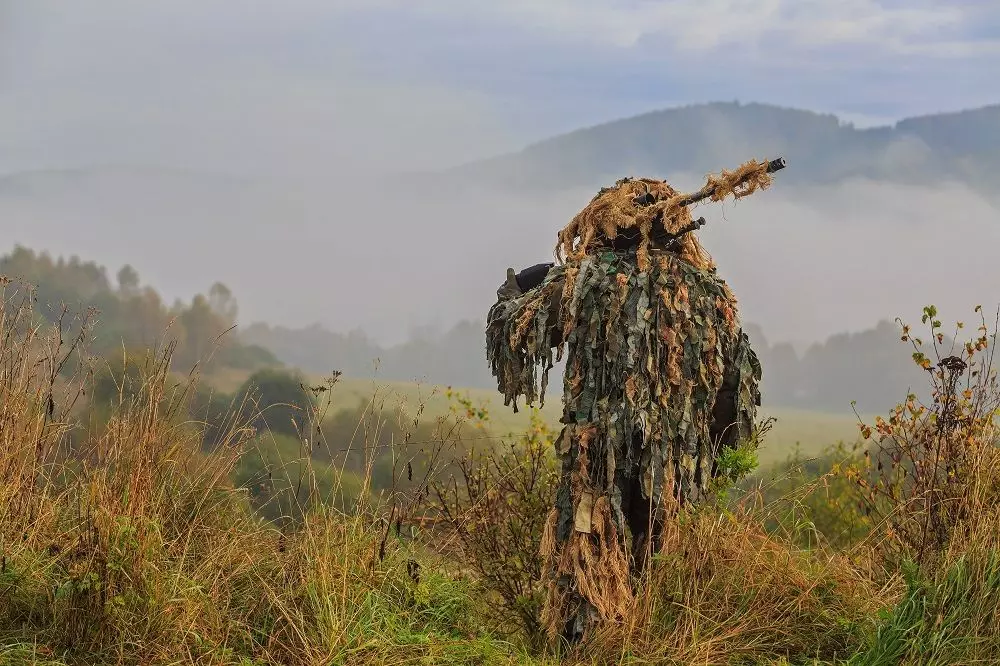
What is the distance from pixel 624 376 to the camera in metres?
4.51

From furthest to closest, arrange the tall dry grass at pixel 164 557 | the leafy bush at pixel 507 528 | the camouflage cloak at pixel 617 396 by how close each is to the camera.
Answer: the leafy bush at pixel 507 528 < the camouflage cloak at pixel 617 396 < the tall dry grass at pixel 164 557

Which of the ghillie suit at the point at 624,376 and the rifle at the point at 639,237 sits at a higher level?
the rifle at the point at 639,237

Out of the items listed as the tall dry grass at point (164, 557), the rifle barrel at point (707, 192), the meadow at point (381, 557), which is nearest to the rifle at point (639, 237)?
the rifle barrel at point (707, 192)

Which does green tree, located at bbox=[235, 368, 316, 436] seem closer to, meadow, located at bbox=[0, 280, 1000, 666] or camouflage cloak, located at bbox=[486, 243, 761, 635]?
meadow, located at bbox=[0, 280, 1000, 666]

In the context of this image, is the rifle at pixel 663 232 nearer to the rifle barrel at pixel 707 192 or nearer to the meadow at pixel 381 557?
the rifle barrel at pixel 707 192

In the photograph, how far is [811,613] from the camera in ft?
16.0

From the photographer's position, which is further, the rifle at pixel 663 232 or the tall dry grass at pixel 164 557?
the rifle at pixel 663 232

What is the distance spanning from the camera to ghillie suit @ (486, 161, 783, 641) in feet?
14.8

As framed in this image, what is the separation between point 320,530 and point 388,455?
1.47 meters

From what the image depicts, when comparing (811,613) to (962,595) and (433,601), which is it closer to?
(962,595)

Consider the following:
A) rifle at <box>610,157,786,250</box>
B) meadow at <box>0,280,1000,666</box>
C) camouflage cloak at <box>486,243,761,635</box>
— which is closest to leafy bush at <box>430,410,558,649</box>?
meadow at <box>0,280,1000,666</box>

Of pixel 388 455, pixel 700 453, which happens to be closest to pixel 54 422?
pixel 388 455

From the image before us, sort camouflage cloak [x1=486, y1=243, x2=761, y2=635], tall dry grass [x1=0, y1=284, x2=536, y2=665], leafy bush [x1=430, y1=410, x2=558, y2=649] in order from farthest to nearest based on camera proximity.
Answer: leafy bush [x1=430, y1=410, x2=558, y2=649] < camouflage cloak [x1=486, y1=243, x2=761, y2=635] < tall dry grass [x1=0, y1=284, x2=536, y2=665]

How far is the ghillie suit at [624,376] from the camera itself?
452cm
